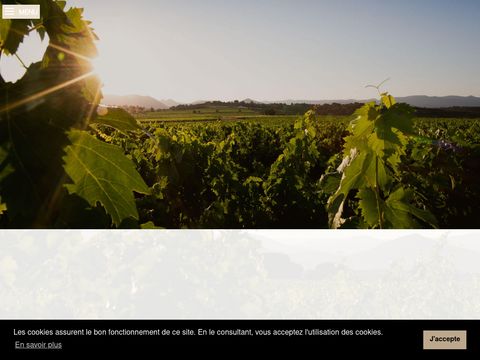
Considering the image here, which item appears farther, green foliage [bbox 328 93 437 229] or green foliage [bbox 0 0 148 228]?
green foliage [bbox 328 93 437 229]

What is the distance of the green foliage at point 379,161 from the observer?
154 cm

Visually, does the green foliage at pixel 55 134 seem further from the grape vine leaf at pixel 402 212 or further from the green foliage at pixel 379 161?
the grape vine leaf at pixel 402 212

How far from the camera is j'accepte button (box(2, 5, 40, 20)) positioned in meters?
0.78

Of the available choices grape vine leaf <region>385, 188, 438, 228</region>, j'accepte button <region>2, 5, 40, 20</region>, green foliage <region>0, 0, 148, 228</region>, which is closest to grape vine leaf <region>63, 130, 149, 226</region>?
green foliage <region>0, 0, 148, 228</region>

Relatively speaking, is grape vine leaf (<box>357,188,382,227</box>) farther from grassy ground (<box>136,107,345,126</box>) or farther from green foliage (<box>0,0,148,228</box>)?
grassy ground (<box>136,107,345,126</box>)

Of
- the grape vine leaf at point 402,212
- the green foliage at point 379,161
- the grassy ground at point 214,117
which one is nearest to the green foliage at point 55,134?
the green foliage at point 379,161

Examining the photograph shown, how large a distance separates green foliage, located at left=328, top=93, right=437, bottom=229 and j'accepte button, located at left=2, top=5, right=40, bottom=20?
1.15 meters

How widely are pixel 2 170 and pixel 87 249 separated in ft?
1.21

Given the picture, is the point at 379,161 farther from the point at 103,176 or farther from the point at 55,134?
the point at 55,134
